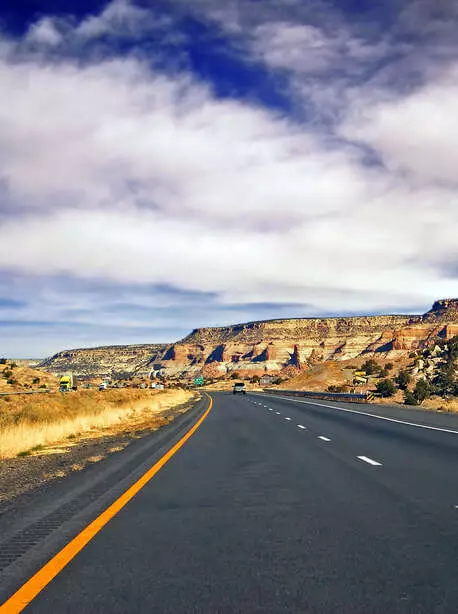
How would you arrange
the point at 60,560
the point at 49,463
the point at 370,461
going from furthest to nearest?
the point at 49,463 < the point at 370,461 < the point at 60,560

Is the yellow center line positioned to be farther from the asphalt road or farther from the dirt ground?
the dirt ground

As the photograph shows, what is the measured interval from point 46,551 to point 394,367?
86763mm

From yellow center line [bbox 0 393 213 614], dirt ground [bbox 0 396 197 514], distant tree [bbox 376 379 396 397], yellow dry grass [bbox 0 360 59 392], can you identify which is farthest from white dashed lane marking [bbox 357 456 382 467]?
yellow dry grass [bbox 0 360 59 392]

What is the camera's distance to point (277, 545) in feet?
20.7

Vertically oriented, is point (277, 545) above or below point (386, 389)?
above

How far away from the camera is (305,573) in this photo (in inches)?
210

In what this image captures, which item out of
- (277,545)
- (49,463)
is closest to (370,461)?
(49,463)

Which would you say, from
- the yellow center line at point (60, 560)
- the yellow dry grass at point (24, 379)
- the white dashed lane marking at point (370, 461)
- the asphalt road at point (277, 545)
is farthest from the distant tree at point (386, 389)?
the yellow dry grass at point (24, 379)

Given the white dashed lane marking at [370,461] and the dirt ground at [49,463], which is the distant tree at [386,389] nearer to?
the dirt ground at [49,463]

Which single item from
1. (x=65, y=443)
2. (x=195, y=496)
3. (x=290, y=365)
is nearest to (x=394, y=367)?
(x=65, y=443)

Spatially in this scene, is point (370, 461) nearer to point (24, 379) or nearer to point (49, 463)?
point (49, 463)

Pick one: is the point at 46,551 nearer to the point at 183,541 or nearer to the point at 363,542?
the point at 183,541

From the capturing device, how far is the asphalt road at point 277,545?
15.5 ft

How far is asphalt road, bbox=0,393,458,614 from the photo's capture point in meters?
4.74
